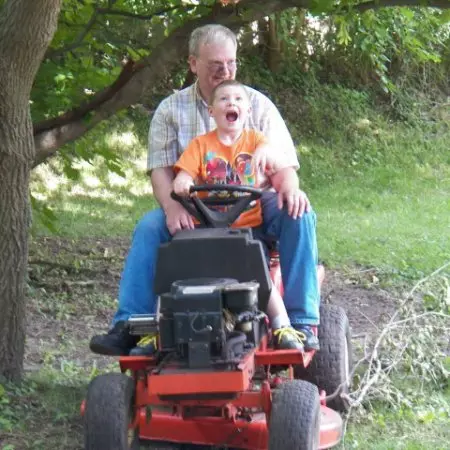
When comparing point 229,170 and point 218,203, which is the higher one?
point 229,170

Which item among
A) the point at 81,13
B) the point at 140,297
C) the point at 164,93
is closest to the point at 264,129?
the point at 140,297

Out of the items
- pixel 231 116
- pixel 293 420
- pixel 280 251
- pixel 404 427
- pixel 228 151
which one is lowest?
pixel 404 427

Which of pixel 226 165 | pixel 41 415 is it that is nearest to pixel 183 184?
pixel 226 165

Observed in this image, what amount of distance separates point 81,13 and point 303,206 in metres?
3.21

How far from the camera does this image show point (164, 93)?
15.9 m

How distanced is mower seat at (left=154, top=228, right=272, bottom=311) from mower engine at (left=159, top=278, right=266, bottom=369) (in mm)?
161

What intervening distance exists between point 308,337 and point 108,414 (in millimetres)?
982

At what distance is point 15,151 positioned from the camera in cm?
539

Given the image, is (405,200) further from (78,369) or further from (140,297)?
(140,297)

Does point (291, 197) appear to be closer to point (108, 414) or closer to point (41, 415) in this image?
point (108, 414)

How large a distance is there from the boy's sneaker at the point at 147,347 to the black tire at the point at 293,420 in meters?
0.57

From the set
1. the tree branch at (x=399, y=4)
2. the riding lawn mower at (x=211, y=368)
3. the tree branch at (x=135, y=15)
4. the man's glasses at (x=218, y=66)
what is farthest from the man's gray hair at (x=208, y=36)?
the tree branch at (x=135, y=15)

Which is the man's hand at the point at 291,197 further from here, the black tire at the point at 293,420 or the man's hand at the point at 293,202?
the black tire at the point at 293,420

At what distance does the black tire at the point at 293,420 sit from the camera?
160 inches
